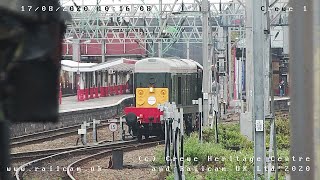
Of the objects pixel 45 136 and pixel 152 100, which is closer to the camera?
pixel 152 100

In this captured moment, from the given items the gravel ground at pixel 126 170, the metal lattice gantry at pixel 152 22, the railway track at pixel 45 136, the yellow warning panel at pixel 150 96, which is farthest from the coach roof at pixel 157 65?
the gravel ground at pixel 126 170

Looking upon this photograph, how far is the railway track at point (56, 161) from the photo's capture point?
12.8 feet

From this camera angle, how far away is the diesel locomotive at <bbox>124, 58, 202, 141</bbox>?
5742mm

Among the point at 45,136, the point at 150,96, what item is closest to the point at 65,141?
the point at 45,136

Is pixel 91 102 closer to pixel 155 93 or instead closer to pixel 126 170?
pixel 155 93

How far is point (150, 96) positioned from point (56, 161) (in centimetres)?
175

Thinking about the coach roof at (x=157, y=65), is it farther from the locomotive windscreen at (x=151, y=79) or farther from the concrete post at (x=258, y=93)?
the concrete post at (x=258, y=93)

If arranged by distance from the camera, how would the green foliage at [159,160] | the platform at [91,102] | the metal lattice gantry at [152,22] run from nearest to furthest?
the green foliage at [159,160], the metal lattice gantry at [152,22], the platform at [91,102]

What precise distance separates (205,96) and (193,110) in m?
0.20

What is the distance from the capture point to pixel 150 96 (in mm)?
6113

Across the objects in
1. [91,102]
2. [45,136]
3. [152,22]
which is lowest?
[45,136]

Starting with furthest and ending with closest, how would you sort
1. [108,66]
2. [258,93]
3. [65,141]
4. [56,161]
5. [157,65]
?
[157,65], [65,141], [108,66], [56,161], [258,93]

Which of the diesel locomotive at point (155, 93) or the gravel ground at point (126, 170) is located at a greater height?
the diesel locomotive at point (155, 93)

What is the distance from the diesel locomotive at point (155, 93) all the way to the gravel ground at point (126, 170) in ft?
2.93
